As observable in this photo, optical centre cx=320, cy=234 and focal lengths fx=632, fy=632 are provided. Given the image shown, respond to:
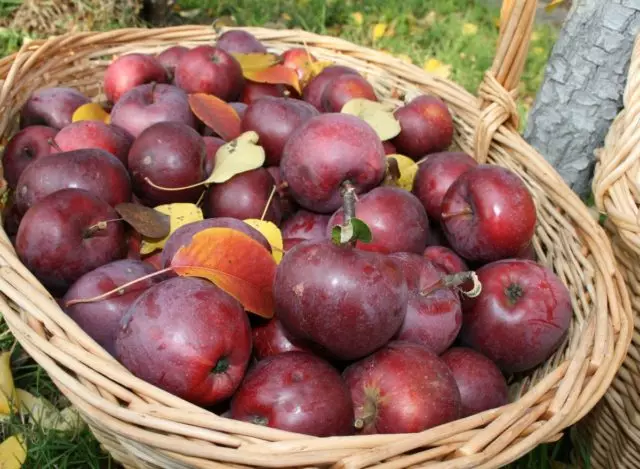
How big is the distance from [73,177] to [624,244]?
1.07 meters

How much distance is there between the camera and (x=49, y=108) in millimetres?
1484

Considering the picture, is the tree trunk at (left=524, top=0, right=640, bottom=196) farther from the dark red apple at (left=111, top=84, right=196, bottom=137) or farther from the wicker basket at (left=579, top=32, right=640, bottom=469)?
the dark red apple at (left=111, top=84, right=196, bottom=137)

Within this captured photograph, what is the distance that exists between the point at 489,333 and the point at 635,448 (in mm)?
443

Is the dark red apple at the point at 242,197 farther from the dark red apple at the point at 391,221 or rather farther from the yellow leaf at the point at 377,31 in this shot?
the yellow leaf at the point at 377,31

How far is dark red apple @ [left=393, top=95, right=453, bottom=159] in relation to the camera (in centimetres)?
153

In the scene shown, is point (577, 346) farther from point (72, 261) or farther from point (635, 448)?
point (72, 261)

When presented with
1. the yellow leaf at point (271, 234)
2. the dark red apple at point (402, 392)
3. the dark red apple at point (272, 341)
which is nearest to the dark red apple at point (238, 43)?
the yellow leaf at point (271, 234)

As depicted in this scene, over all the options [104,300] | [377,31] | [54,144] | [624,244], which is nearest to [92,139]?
[54,144]

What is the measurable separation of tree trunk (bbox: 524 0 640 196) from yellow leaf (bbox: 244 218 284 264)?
811mm

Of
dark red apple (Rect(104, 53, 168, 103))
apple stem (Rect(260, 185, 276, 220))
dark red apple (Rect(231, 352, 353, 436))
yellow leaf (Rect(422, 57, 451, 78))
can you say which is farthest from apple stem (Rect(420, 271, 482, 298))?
yellow leaf (Rect(422, 57, 451, 78))

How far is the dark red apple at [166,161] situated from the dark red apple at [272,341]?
0.37 meters

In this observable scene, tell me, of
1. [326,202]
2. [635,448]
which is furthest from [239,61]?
[635,448]

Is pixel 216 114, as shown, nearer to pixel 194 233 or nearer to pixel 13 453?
pixel 194 233

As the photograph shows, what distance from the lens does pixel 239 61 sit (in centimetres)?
170
